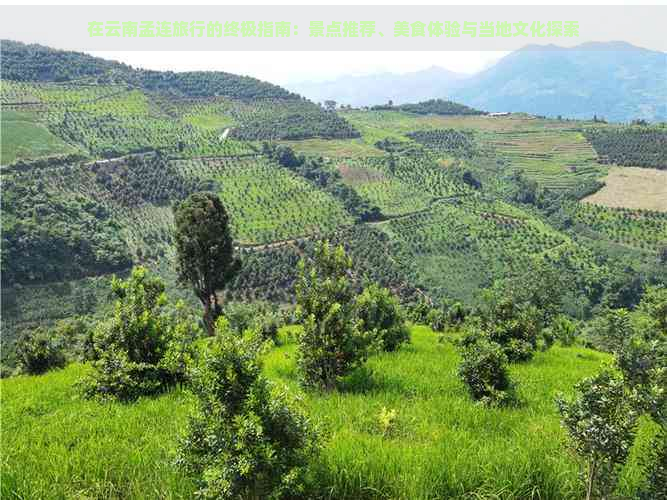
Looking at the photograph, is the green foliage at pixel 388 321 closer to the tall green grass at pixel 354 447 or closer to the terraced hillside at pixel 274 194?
the tall green grass at pixel 354 447

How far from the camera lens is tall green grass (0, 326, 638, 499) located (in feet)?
14.5

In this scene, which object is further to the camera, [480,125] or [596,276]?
[480,125]

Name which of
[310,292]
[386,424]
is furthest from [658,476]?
[310,292]

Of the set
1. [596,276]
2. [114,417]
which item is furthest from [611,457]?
[596,276]

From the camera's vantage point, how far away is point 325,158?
13062 cm

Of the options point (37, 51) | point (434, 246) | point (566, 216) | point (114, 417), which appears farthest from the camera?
point (37, 51)

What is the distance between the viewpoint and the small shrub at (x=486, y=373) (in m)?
8.58

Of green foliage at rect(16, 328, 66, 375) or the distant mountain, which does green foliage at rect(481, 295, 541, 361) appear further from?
the distant mountain

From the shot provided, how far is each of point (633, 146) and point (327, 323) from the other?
510 ft

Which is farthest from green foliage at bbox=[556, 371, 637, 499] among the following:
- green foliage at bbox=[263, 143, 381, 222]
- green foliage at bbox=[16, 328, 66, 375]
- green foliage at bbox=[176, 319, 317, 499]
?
green foliage at bbox=[263, 143, 381, 222]

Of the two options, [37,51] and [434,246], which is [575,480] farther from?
[37,51]

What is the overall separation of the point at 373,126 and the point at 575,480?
18501 cm

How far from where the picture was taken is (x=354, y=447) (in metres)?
4.98

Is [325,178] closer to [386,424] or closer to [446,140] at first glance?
[446,140]
